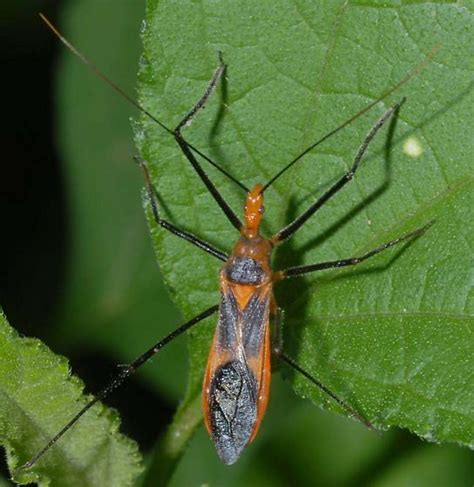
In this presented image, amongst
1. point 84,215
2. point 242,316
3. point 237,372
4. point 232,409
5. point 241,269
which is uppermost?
point 241,269

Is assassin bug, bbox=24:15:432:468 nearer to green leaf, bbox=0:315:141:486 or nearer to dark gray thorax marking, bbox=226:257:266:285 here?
dark gray thorax marking, bbox=226:257:266:285

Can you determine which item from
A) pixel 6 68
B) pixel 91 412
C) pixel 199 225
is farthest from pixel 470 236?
pixel 6 68

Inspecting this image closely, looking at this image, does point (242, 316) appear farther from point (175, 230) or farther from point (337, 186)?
point (337, 186)

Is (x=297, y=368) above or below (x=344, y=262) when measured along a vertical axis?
below

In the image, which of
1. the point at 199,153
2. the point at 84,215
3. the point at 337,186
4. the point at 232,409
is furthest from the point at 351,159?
the point at 84,215

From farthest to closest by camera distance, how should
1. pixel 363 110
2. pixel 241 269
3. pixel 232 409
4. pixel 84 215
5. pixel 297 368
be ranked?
pixel 84 215 < pixel 241 269 < pixel 232 409 < pixel 297 368 < pixel 363 110

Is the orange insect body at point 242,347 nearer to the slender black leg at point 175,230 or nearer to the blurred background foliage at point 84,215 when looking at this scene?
the slender black leg at point 175,230

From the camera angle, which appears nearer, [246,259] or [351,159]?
[351,159]

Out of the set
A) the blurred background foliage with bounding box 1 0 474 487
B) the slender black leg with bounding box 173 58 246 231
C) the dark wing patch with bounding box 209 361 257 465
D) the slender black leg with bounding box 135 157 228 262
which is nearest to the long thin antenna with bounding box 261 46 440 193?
the slender black leg with bounding box 173 58 246 231
